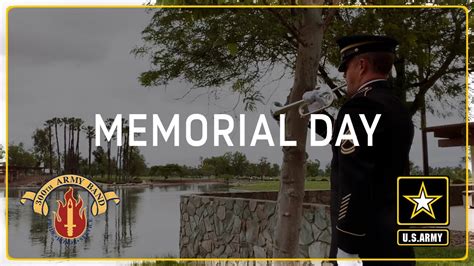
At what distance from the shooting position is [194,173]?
4219 mm

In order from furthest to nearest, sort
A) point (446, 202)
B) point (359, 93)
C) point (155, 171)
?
point (155, 171) → point (446, 202) → point (359, 93)

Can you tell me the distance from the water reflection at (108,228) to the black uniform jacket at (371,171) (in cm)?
174

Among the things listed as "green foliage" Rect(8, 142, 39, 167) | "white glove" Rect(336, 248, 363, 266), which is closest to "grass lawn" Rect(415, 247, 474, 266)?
"white glove" Rect(336, 248, 363, 266)

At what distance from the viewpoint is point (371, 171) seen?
8.43 ft

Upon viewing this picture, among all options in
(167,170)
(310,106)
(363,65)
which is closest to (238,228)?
(167,170)

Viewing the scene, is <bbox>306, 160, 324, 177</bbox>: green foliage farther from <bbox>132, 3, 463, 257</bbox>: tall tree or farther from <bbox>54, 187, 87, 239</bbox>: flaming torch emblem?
<bbox>54, 187, 87, 239</bbox>: flaming torch emblem

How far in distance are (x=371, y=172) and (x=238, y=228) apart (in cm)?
440

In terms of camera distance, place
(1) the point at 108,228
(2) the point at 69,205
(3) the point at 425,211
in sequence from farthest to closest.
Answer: (1) the point at 108,228
(2) the point at 69,205
(3) the point at 425,211

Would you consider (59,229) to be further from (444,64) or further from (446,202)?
(444,64)

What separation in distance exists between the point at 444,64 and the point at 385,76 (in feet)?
13.7

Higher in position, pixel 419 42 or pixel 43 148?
pixel 419 42

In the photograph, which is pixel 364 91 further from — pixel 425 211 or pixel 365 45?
pixel 425 211

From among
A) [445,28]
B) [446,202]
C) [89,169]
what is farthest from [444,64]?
[89,169]

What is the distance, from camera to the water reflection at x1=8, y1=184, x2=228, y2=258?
377 cm
